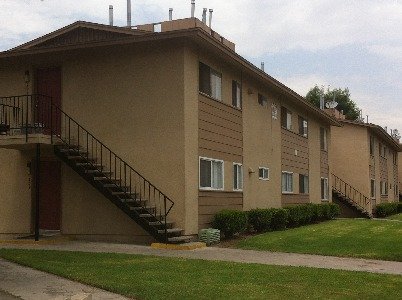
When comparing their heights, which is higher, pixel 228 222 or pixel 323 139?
pixel 323 139

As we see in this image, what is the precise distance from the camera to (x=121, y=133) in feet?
55.7

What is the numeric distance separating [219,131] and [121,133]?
10.9 ft

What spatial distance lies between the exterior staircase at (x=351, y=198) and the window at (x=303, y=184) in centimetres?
731

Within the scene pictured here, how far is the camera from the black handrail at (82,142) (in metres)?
16.2

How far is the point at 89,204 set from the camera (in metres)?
17.2

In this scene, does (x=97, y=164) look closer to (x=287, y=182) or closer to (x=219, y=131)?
(x=219, y=131)

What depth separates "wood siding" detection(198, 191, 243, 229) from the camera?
17.0 metres

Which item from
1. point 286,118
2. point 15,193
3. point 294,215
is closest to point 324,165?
point 286,118

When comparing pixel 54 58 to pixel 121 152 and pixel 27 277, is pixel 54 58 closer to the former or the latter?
pixel 121 152

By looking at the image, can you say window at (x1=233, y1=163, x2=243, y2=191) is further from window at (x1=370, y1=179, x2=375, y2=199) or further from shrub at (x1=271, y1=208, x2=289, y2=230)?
window at (x1=370, y1=179, x2=375, y2=199)

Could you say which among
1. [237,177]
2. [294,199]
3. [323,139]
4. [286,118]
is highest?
[286,118]

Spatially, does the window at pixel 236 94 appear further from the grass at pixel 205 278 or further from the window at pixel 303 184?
the grass at pixel 205 278

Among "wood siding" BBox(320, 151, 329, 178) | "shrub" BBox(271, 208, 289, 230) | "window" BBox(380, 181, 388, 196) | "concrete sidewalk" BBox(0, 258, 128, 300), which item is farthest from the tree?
"concrete sidewalk" BBox(0, 258, 128, 300)

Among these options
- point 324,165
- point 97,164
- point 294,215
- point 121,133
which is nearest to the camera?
point 121,133
